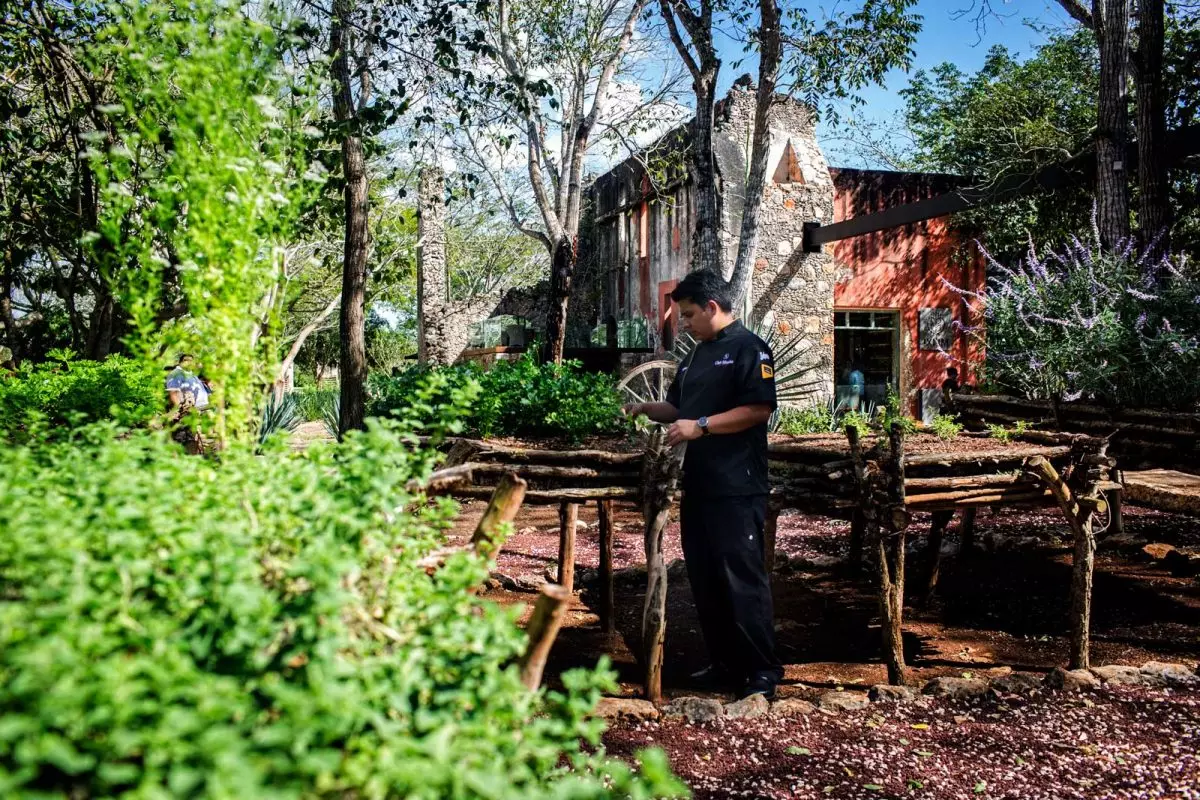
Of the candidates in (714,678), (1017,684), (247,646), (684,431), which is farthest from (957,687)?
(247,646)

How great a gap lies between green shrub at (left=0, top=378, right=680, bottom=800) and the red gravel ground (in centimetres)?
211

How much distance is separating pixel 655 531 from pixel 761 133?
699 cm

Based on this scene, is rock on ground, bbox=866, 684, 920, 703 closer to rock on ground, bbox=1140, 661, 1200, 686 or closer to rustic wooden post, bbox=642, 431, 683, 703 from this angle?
rustic wooden post, bbox=642, 431, 683, 703

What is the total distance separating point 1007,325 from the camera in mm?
8211

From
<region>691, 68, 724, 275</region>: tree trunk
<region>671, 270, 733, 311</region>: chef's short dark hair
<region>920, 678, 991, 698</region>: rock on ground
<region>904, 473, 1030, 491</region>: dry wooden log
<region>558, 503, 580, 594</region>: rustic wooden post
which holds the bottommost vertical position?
<region>920, 678, 991, 698</region>: rock on ground

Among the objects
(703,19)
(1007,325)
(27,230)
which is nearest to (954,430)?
(1007,325)

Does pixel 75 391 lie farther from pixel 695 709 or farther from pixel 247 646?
pixel 247 646

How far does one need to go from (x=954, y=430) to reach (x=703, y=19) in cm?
692

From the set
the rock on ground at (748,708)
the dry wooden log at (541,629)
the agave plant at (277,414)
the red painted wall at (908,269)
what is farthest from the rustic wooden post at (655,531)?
the red painted wall at (908,269)

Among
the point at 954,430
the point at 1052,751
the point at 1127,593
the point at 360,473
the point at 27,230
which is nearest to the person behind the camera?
the point at 360,473

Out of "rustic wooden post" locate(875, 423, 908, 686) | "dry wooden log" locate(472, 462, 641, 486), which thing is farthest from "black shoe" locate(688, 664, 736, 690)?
"dry wooden log" locate(472, 462, 641, 486)

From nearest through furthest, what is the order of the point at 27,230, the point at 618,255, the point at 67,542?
the point at 67,542 < the point at 27,230 < the point at 618,255

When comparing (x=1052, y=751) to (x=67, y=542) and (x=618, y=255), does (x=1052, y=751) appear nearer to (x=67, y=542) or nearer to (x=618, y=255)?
(x=67, y=542)

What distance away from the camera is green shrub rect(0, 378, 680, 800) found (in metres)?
1.11
